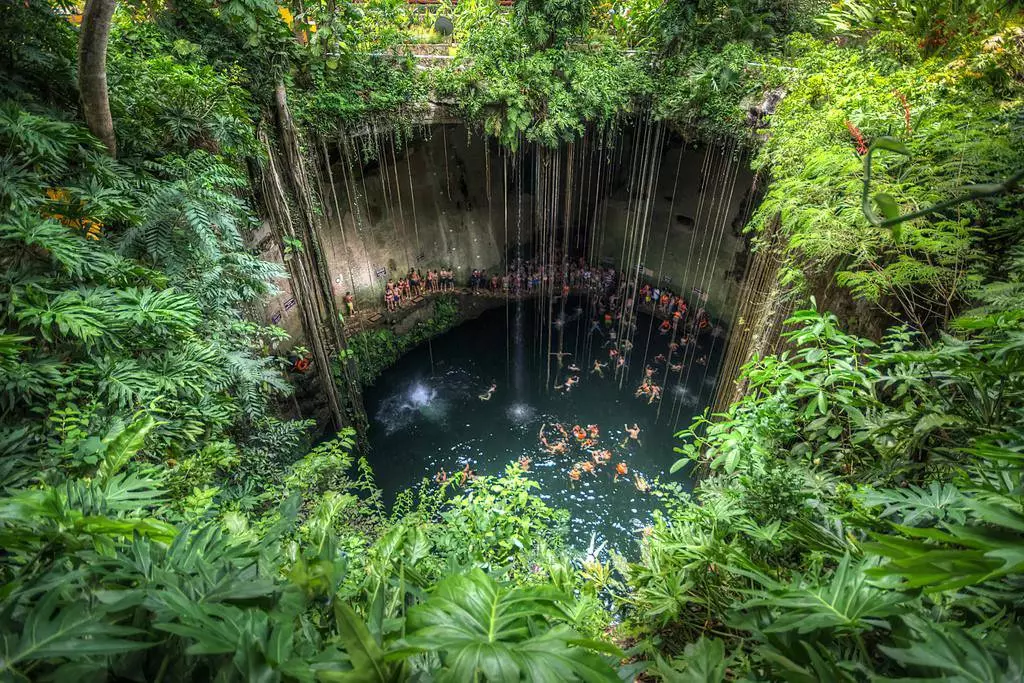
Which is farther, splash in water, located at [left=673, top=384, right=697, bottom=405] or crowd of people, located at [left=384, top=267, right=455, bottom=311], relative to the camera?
crowd of people, located at [left=384, top=267, right=455, bottom=311]

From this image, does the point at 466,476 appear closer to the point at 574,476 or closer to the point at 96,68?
the point at 574,476

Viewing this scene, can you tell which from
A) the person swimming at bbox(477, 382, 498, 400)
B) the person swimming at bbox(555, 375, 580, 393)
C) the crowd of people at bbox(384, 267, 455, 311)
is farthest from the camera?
the crowd of people at bbox(384, 267, 455, 311)

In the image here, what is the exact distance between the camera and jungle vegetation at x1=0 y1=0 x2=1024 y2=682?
1.12 metres

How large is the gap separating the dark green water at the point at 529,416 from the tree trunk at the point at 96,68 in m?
5.10

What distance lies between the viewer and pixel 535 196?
11.6 metres

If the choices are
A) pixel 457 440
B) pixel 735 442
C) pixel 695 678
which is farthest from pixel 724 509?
pixel 457 440

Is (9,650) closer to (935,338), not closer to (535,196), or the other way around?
(935,338)

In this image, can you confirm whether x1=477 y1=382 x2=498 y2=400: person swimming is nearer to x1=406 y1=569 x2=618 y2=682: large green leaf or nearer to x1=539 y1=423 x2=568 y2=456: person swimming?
x1=539 y1=423 x2=568 y2=456: person swimming

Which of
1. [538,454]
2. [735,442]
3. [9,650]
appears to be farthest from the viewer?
[538,454]

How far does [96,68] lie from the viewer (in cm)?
315

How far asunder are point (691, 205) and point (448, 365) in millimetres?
6321

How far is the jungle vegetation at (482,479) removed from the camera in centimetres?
112

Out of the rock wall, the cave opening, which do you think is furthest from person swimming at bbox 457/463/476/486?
the rock wall

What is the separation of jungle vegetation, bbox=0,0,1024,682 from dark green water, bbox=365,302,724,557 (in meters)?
2.32
